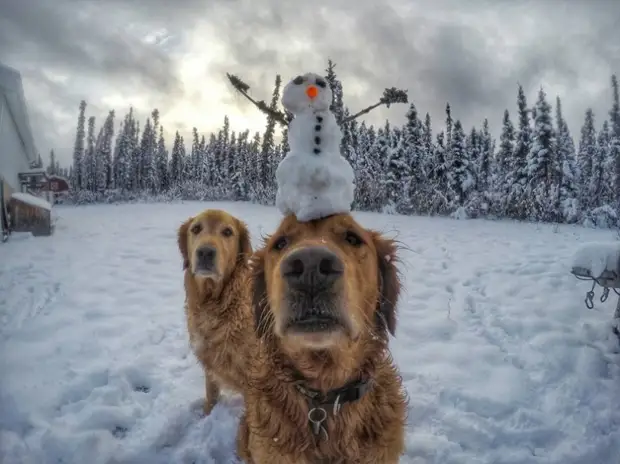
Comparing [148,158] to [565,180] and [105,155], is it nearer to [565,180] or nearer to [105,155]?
[105,155]

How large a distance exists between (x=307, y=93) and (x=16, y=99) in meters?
1.49

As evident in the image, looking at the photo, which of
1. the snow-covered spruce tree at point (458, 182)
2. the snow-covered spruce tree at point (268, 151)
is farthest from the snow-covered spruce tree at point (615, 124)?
the snow-covered spruce tree at point (458, 182)

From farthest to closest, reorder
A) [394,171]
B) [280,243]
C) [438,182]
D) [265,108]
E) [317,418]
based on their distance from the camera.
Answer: [438,182] < [394,171] < [265,108] < [280,243] < [317,418]

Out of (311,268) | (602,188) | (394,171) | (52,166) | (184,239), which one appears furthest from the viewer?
(394,171)

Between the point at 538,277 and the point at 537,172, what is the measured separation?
1.47 meters

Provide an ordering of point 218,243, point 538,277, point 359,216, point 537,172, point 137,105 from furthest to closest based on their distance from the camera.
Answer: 1. point 538,277
2. point 537,172
3. point 359,216
4. point 218,243
5. point 137,105

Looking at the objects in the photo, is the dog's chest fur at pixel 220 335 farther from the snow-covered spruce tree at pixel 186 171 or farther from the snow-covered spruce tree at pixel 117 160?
the snow-covered spruce tree at pixel 117 160

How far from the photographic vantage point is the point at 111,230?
3430mm

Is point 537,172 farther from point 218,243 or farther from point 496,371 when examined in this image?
point 218,243

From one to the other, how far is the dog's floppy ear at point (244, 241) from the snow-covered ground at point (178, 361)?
3.9 inches

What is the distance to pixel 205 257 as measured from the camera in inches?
116

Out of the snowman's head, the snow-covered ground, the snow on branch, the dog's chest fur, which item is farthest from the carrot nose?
the dog's chest fur

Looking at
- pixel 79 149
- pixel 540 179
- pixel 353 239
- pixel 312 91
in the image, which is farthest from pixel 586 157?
pixel 79 149

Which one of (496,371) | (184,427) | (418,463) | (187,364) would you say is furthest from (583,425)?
(187,364)
